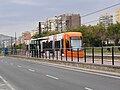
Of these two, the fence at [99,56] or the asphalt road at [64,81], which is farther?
the fence at [99,56]

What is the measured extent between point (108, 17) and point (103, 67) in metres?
167

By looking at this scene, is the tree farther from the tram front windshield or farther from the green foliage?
the tram front windshield

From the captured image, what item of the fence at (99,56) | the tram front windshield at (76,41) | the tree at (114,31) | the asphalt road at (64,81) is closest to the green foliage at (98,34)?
the tree at (114,31)

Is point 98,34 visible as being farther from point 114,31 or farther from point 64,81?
point 64,81

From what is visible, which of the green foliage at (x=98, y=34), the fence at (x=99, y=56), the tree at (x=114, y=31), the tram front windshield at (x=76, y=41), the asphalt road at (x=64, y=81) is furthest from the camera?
the tree at (x=114, y=31)

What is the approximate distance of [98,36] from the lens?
376 ft

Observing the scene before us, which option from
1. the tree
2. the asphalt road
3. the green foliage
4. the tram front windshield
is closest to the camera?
the asphalt road

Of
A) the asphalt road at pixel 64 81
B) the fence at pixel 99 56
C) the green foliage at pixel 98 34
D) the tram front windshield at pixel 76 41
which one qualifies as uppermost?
the green foliage at pixel 98 34

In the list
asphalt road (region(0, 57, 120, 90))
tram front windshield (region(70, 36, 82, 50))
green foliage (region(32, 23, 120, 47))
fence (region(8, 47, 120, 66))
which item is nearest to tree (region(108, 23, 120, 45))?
green foliage (region(32, 23, 120, 47))

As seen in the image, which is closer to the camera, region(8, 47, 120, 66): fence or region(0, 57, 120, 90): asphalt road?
region(0, 57, 120, 90): asphalt road

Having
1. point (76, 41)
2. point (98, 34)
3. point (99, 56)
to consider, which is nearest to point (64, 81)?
point (99, 56)

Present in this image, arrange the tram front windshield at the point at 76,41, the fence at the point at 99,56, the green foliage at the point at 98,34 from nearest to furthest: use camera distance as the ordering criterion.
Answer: the fence at the point at 99,56 → the tram front windshield at the point at 76,41 → the green foliage at the point at 98,34

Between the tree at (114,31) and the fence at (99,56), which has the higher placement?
the tree at (114,31)

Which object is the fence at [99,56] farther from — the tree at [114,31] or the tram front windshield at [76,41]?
the tree at [114,31]
